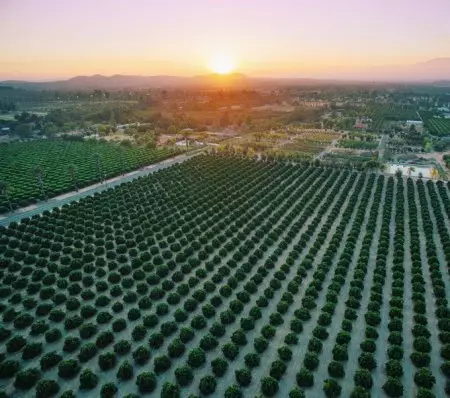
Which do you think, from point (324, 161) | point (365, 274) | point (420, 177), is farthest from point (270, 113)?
point (365, 274)

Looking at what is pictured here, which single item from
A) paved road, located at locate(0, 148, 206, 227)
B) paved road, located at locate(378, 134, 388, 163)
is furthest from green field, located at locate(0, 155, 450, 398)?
paved road, located at locate(378, 134, 388, 163)

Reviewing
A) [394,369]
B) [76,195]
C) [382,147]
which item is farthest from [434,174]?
[76,195]

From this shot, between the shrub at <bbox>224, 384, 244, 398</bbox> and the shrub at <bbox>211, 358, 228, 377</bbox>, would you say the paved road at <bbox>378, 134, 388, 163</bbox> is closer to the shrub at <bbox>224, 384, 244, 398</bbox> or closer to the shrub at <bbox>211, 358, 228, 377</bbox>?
the shrub at <bbox>211, 358, 228, 377</bbox>

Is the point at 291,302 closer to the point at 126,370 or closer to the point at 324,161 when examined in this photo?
the point at 126,370

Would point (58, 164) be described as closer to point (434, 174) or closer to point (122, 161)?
point (122, 161)

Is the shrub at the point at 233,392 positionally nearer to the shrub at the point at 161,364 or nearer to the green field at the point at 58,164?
the shrub at the point at 161,364

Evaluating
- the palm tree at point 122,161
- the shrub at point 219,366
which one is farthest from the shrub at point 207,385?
the palm tree at point 122,161

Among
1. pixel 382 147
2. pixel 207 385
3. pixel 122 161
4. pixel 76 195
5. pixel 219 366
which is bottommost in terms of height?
pixel 382 147
